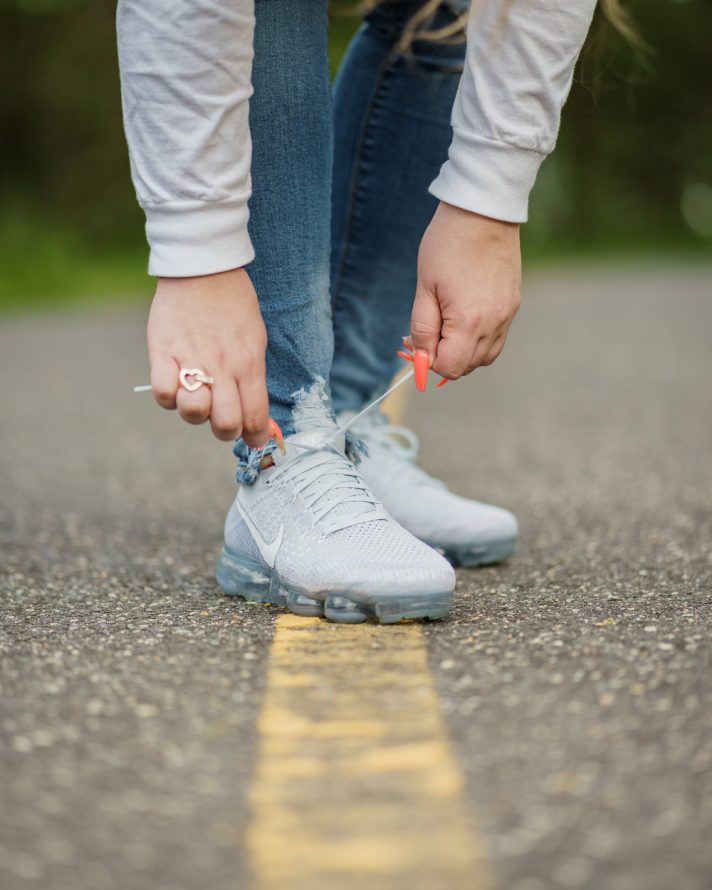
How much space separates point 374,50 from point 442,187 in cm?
64

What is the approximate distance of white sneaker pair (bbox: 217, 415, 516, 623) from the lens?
5.49ft

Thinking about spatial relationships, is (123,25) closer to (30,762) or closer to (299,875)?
(30,762)

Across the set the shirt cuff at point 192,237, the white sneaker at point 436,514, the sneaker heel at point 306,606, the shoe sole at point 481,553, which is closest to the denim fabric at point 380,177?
the white sneaker at point 436,514

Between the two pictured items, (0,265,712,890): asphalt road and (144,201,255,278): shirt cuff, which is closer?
(0,265,712,890): asphalt road

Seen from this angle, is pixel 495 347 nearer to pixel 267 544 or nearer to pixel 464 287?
pixel 464 287

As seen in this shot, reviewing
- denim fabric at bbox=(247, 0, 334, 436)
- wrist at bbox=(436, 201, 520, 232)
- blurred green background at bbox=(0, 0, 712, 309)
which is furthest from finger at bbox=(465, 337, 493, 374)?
blurred green background at bbox=(0, 0, 712, 309)

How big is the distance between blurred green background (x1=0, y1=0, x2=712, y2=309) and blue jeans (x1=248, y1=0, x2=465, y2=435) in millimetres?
10716

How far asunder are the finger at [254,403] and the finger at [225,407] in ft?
0.06

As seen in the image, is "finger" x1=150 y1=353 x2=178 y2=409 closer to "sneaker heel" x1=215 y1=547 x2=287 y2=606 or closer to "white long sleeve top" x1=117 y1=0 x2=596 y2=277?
"white long sleeve top" x1=117 y1=0 x2=596 y2=277

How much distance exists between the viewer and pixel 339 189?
229 centimetres

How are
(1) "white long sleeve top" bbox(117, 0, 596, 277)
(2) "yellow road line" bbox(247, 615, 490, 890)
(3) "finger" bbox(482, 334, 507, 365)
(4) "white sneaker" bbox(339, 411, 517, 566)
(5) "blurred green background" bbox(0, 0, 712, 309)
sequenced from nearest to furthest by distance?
(2) "yellow road line" bbox(247, 615, 490, 890) < (1) "white long sleeve top" bbox(117, 0, 596, 277) < (3) "finger" bbox(482, 334, 507, 365) < (4) "white sneaker" bbox(339, 411, 517, 566) < (5) "blurred green background" bbox(0, 0, 712, 309)

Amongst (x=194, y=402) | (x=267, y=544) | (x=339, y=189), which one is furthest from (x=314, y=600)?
(x=339, y=189)

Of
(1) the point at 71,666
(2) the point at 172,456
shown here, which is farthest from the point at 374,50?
(2) the point at 172,456

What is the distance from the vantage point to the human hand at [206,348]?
5.15ft
